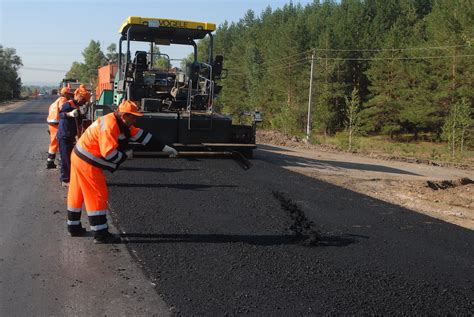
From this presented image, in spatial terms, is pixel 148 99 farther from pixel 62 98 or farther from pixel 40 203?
pixel 40 203

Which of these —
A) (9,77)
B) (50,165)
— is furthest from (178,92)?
(9,77)

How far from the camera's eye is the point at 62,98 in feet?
29.3

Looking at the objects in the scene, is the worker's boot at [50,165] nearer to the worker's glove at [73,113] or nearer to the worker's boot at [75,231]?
the worker's glove at [73,113]

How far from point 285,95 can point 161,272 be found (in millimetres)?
44904

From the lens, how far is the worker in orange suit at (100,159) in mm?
4844

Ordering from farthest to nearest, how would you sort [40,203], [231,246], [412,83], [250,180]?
[412,83] < [250,180] < [40,203] < [231,246]

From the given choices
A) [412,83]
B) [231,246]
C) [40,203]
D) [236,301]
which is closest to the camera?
[236,301]

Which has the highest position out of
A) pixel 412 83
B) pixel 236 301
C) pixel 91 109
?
pixel 412 83

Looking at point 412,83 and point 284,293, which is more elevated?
point 412,83

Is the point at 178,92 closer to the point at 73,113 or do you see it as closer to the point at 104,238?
the point at 73,113

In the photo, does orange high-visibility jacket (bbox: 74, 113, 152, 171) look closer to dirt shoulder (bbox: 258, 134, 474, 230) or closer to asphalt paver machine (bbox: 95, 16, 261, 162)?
asphalt paver machine (bbox: 95, 16, 261, 162)

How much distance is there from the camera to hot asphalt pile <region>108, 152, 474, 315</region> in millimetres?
3607

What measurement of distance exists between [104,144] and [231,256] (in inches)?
63.9

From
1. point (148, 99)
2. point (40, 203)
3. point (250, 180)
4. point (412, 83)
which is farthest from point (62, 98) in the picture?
point (412, 83)
